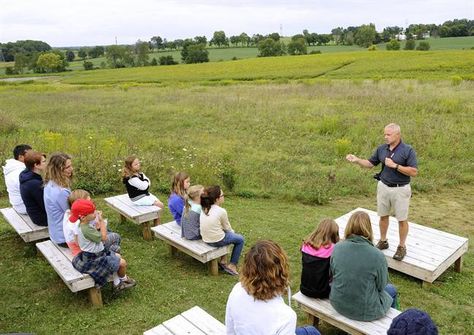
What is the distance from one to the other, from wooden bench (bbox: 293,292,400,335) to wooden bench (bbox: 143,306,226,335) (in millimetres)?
1074

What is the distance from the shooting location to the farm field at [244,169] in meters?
5.29

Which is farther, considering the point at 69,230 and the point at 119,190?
the point at 119,190

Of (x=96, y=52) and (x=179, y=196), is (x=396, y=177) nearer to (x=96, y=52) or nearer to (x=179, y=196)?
(x=179, y=196)

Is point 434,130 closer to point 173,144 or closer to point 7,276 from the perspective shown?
point 173,144

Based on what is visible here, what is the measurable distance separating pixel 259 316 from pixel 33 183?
14.7 feet

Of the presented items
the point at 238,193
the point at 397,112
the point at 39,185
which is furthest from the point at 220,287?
the point at 397,112

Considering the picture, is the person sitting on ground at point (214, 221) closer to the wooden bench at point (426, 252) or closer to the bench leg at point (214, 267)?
the bench leg at point (214, 267)

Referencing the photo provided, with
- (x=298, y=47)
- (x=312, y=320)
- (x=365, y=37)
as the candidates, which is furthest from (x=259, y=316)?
(x=365, y=37)

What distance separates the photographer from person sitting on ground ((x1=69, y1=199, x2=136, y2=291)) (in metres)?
4.74

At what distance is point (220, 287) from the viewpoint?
5.68 m

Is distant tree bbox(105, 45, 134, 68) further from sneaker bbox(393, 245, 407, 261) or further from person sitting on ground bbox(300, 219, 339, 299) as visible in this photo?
person sitting on ground bbox(300, 219, 339, 299)

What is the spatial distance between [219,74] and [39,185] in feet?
158

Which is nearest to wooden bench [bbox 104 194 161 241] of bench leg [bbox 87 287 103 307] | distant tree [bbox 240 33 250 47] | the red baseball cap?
bench leg [bbox 87 287 103 307]

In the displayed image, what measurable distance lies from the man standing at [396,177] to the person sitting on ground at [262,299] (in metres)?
3.15
